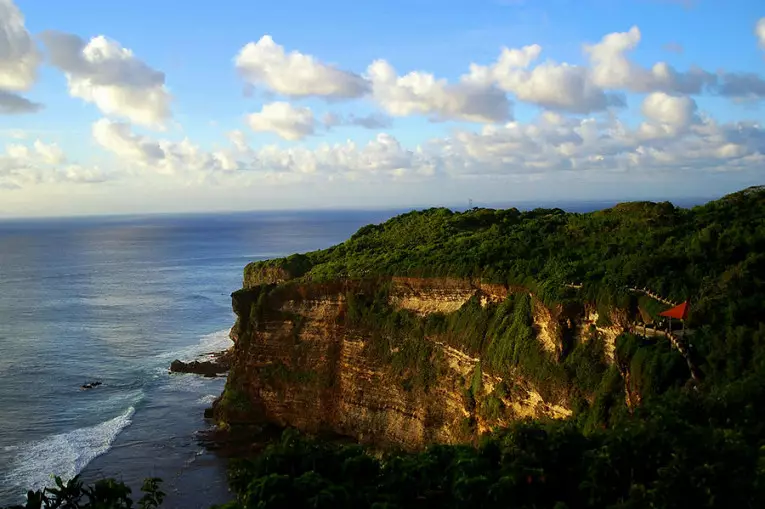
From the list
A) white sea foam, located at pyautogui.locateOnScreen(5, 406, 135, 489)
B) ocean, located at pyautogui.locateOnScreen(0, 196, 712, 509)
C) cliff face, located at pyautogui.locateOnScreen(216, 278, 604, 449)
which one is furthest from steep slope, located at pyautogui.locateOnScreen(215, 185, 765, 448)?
white sea foam, located at pyautogui.locateOnScreen(5, 406, 135, 489)

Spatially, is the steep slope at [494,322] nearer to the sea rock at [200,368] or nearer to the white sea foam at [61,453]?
the white sea foam at [61,453]

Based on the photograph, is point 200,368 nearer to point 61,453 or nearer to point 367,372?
point 61,453

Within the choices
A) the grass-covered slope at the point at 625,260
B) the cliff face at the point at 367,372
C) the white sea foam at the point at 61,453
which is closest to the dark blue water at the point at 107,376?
the white sea foam at the point at 61,453

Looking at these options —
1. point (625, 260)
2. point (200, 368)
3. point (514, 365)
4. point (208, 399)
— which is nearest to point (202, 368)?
point (200, 368)

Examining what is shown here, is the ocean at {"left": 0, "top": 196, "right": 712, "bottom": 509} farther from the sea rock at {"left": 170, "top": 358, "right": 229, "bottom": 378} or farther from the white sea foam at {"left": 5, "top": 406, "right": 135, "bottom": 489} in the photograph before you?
the sea rock at {"left": 170, "top": 358, "right": 229, "bottom": 378}

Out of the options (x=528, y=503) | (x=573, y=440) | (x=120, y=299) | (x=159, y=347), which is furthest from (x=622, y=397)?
(x=120, y=299)

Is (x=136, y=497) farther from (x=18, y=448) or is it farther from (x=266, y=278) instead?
(x=266, y=278)
